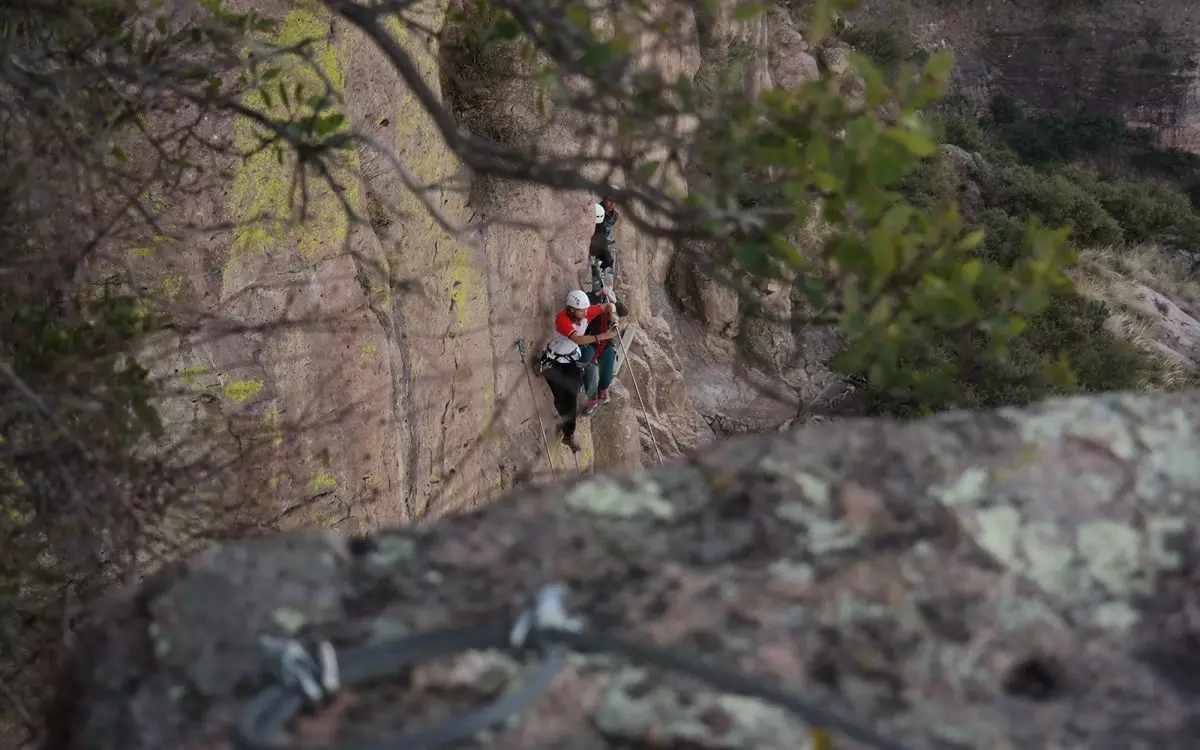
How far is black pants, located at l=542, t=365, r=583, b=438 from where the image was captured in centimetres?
888

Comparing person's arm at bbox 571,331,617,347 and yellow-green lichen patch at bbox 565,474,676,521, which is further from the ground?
yellow-green lichen patch at bbox 565,474,676,521

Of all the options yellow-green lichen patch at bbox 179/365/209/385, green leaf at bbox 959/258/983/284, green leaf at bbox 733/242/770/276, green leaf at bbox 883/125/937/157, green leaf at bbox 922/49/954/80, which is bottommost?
yellow-green lichen patch at bbox 179/365/209/385

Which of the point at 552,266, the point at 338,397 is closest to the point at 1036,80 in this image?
the point at 552,266

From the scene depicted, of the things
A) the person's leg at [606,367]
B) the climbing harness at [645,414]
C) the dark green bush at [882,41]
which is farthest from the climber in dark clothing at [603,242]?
the dark green bush at [882,41]

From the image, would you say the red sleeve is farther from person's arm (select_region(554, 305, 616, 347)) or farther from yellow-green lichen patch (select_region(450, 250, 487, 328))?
yellow-green lichen patch (select_region(450, 250, 487, 328))

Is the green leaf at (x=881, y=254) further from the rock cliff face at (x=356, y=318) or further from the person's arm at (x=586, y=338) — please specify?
the person's arm at (x=586, y=338)

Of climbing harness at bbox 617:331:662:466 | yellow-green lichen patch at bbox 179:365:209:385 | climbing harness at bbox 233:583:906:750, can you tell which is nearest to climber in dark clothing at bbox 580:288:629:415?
climbing harness at bbox 617:331:662:466

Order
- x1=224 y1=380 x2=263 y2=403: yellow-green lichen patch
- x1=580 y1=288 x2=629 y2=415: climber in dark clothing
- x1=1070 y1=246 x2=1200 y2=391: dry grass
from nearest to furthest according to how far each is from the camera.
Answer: x1=224 y1=380 x2=263 y2=403: yellow-green lichen patch < x1=580 y1=288 x2=629 y2=415: climber in dark clothing < x1=1070 y1=246 x2=1200 y2=391: dry grass

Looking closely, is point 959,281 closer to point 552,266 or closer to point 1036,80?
point 552,266

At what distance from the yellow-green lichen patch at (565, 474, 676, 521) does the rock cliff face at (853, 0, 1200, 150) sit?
26.9m

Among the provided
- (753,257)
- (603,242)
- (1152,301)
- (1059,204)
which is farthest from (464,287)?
(1059,204)

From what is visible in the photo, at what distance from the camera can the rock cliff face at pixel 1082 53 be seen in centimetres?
2553

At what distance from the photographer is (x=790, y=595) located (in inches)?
44.1

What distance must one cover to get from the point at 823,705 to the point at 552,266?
8.53 m
